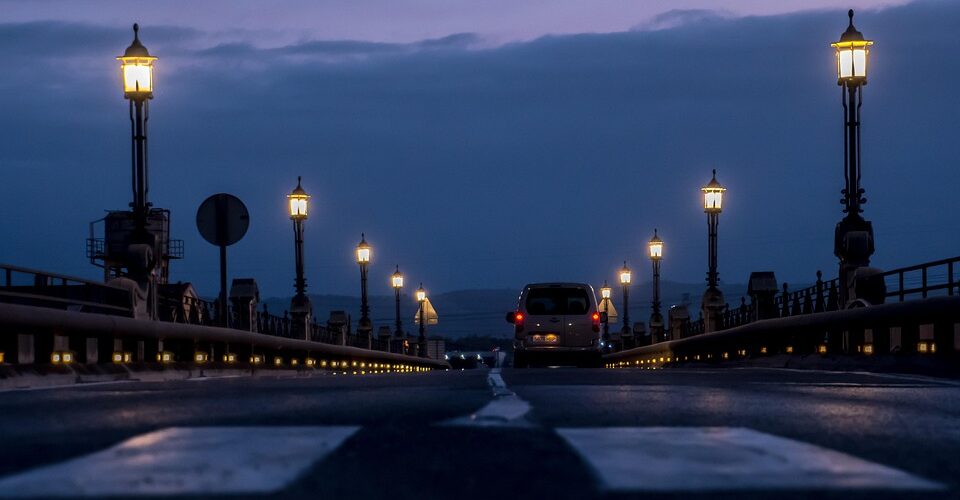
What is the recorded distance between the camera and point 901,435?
7.00 meters

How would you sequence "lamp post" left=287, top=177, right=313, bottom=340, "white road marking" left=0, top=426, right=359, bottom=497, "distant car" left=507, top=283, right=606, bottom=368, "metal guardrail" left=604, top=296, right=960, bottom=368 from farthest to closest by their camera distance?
"lamp post" left=287, top=177, right=313, bottom=340, "distant car" left=507, top=283, right=606, bottom=368, "metal guardrail" left=604, top=296, right=960, bottom=368, "white road marking" left=0, top=426, right=359, bottom=497

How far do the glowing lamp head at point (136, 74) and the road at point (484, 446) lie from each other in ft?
43.3

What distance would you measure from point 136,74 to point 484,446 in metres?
18.2

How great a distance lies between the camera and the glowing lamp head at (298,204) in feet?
137

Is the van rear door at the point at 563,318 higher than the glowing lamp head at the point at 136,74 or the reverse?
the reverse

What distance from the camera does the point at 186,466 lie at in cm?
519

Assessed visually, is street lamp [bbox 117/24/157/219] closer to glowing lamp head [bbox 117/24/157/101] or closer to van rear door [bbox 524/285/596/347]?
glowing lamp head [bbox 117/24/157/101]

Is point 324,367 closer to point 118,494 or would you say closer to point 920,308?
point 920,308

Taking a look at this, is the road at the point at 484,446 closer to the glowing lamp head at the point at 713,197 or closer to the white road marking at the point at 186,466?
the white road marking at the point at 186,466

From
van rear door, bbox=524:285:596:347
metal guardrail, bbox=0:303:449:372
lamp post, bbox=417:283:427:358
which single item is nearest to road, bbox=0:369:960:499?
metal guardrail, bbox=0:303:449:372

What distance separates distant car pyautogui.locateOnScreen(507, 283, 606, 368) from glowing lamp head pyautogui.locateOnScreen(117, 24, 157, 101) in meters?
12.2

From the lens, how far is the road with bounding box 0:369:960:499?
15.4ft

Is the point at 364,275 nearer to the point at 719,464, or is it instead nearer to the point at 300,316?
the point at 300,316

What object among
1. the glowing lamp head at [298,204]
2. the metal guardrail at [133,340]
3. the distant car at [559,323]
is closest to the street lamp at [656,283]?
the glowing lamp head at [298,204]
